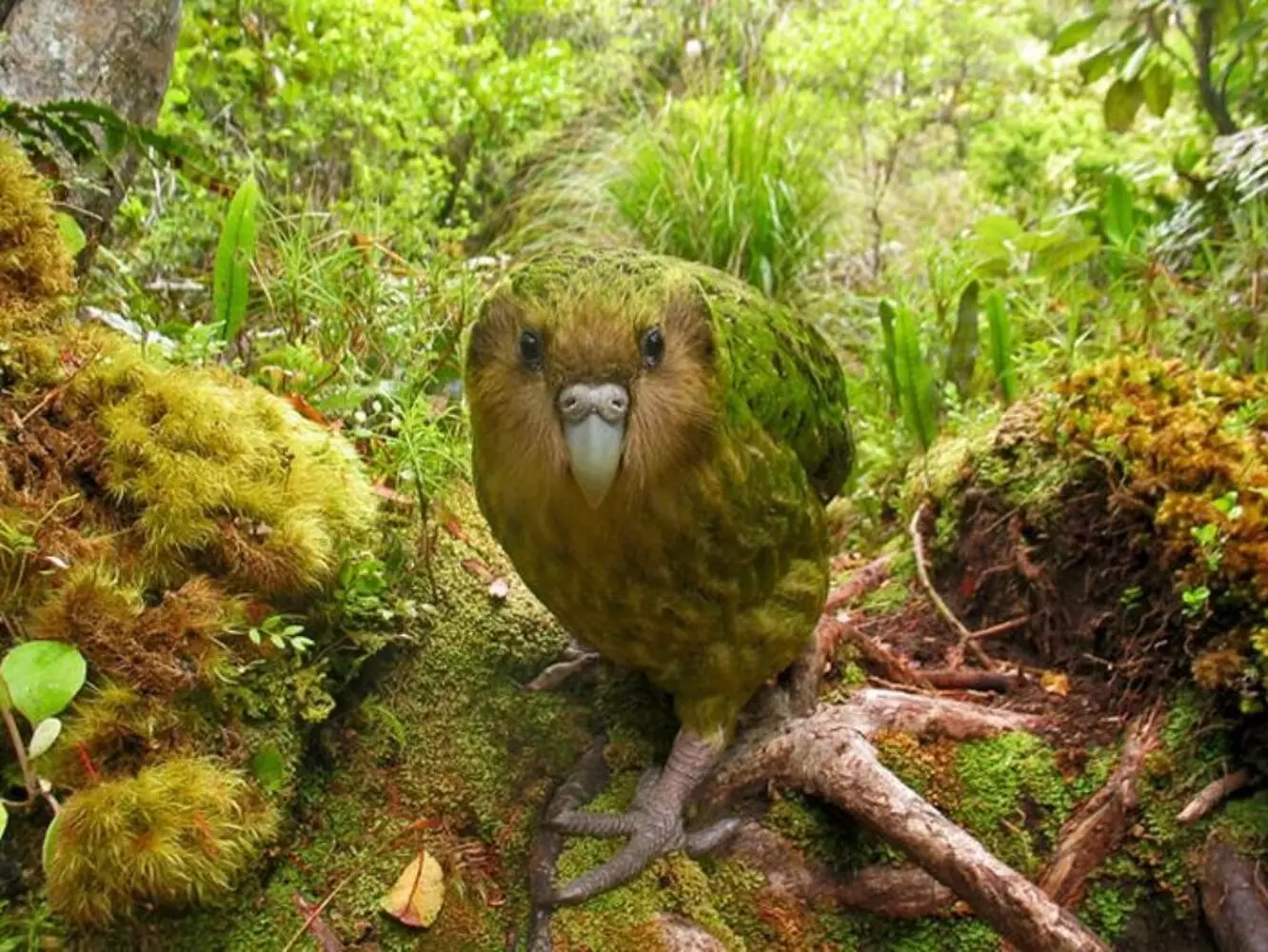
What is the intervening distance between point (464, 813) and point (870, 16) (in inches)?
266

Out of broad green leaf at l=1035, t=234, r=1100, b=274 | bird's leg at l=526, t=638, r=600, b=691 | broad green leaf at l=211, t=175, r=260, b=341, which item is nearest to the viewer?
bird's leg at l=526, t=638, r=600, b=691

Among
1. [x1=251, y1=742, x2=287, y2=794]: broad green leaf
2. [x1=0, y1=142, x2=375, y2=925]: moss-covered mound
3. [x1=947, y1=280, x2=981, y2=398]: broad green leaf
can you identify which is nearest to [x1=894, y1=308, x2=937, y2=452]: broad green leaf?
[x1=947, y1=280, x2=981, y2=398]: broad green leaf

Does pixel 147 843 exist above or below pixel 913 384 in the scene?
below

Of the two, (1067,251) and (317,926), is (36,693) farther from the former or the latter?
(1067,251)

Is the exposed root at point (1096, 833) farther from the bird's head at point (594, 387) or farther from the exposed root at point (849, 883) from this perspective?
the bird's head at point (594, 387)

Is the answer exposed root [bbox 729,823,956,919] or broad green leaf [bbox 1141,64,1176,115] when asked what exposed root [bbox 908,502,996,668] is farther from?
broad green leaf [bbox 1141,64,1176,115]

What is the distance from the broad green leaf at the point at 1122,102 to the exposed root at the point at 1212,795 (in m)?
2.59

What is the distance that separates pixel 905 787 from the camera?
2.07 m

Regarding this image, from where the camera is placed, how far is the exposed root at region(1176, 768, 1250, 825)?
7.05 feet

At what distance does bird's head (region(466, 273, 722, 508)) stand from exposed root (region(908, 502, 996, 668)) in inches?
52.6

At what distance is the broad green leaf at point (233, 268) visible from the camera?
2793 millimetres

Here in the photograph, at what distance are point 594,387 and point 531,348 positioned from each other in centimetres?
14

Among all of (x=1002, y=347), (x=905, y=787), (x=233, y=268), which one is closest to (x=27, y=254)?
(x=233, y=268)

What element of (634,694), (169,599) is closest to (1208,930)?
(634,694)
